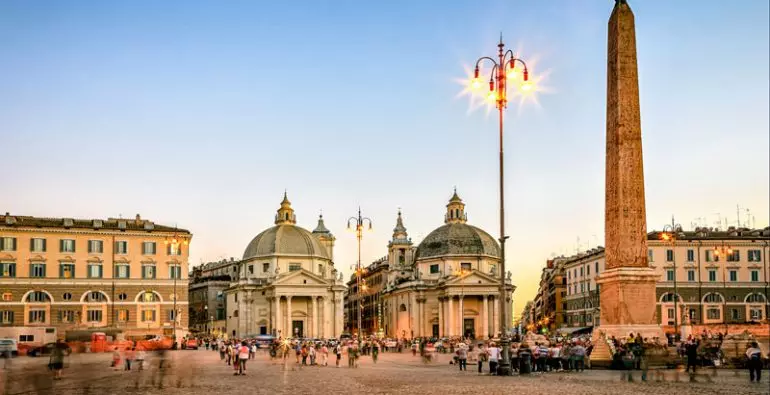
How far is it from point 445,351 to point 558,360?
35.2 m

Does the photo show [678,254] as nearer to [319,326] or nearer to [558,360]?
[319,326]

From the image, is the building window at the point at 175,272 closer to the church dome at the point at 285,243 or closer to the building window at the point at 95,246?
the building window at the point at 95,246

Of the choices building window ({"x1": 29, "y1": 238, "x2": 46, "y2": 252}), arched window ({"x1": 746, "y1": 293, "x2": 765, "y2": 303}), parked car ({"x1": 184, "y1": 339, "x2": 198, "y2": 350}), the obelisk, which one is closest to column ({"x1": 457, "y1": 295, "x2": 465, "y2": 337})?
arched window ({"x1": 746, "y1": 293, "x2": 765, "y2": 303})

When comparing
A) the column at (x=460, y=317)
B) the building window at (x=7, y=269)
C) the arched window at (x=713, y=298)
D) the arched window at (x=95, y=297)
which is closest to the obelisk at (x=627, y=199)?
the arched window at (x=95, y=297)

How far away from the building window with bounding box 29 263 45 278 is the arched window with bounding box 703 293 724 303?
54847 millimetres

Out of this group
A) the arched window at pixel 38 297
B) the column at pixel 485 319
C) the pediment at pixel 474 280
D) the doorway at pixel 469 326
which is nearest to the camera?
the arched window at pixel 38 297

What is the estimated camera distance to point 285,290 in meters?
94.8

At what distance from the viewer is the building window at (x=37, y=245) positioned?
231 feet

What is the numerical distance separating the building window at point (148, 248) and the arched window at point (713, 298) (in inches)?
1855

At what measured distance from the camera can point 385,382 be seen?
2705cm

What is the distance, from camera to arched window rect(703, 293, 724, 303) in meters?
84.2

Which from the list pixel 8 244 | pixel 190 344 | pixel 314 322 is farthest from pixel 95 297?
pixel 314 322

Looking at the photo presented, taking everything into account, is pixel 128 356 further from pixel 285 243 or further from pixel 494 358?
pixel 285 243

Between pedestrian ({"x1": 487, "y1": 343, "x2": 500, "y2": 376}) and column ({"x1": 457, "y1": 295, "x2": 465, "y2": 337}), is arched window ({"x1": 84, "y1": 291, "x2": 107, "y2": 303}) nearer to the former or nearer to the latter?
column ({"x1": 457, "y1": 295, "x2": 465, "y2": 337})
